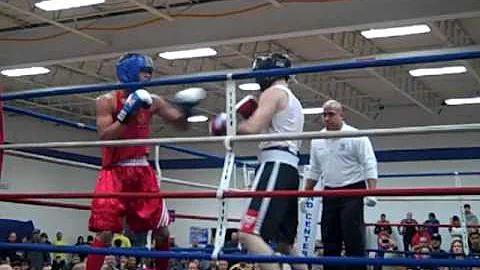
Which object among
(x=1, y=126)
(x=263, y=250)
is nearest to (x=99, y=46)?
(x=1, y=126)

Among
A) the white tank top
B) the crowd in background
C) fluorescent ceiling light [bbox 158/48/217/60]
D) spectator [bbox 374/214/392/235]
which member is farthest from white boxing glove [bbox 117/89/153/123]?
fluorescent ceiling light [bbox 158/48/217/60]

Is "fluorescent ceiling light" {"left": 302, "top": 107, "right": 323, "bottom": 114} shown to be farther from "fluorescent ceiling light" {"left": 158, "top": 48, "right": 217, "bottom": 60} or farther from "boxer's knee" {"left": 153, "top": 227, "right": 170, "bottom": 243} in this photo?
"boxer's knee" {"left": 153, "top": 227, "right": 170, "bottom": 243}

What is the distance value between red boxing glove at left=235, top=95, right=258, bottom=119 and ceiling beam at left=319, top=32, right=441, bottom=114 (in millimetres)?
7831

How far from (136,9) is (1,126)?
7.07m

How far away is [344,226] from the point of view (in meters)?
3.48

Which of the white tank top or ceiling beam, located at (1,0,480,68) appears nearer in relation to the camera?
the white tank top

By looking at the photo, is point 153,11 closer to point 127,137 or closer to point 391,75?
point 391,75

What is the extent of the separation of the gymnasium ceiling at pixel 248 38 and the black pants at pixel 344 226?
5387 mm

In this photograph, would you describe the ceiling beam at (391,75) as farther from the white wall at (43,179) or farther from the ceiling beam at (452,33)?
the white wall at (43,179)

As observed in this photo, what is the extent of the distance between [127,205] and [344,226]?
1131 mm

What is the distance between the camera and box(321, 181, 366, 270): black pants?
346 centimetres

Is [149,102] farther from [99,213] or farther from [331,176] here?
[331,176]

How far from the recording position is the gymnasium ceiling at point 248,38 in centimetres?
876

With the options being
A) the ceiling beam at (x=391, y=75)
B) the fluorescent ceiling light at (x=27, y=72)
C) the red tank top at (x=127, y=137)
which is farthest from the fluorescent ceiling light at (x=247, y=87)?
the red tank top at (x=127, y=137)
